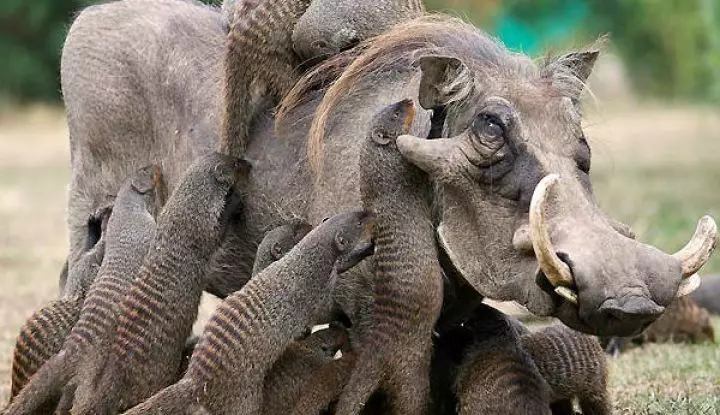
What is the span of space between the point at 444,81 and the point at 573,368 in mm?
972

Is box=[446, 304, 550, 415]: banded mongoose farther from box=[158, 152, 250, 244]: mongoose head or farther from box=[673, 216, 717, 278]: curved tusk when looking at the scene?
box=[158, 152, 250, 244]: mongoose head

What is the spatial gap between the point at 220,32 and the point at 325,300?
1.45 m

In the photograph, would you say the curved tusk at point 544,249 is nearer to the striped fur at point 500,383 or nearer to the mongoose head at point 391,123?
the striped fur at point 500,383

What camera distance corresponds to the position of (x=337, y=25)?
506 cm

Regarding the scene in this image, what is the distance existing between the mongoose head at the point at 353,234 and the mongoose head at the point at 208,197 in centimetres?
50

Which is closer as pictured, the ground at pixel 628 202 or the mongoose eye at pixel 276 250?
Answer: the mongoose eye at pixel 276 250

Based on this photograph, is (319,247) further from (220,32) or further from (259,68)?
(220,32)

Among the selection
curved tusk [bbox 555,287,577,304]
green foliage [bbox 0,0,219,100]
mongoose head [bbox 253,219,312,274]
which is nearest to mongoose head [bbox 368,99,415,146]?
mongoose head [bbox 253,219,312,274]

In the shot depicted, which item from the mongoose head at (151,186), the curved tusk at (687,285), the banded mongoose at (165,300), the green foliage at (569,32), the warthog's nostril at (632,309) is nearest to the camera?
the warthog's nostril at (632,309)

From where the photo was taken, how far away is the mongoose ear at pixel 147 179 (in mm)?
5371

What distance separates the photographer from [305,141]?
502 cm

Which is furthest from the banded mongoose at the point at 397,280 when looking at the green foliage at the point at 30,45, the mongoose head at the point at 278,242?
the green foliage at the point at 30,45

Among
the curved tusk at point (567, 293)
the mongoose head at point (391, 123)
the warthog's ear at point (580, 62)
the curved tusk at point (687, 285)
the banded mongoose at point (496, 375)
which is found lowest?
the banded mongoose at point (496, 375)

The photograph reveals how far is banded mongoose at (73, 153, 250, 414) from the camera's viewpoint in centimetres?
443
